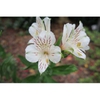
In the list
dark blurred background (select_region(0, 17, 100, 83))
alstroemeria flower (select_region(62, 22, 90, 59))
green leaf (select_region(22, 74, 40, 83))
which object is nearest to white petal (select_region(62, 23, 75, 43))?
alstroemeria flower (select_region(62, 22, 90, 59))

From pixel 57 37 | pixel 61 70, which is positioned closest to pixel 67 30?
pixel 61 70

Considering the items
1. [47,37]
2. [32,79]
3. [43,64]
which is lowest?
[32,79]

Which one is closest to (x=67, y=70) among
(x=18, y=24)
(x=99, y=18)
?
(x=18, y=24)

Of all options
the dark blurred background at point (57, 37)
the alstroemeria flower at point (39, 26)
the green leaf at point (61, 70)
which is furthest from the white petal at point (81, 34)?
the dark blurred background at point (57, 37)

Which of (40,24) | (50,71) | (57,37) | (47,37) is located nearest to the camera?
(47,37)

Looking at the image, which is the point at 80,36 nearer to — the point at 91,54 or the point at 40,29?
the point at 40,29

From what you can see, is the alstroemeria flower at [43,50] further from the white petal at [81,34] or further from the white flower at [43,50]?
the white petal at [81,34]

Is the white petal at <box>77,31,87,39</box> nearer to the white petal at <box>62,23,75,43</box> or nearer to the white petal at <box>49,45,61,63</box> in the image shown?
the white petal at <box>62,23,75,43</box>

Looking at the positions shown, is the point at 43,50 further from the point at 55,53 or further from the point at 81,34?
the point at 81,34
